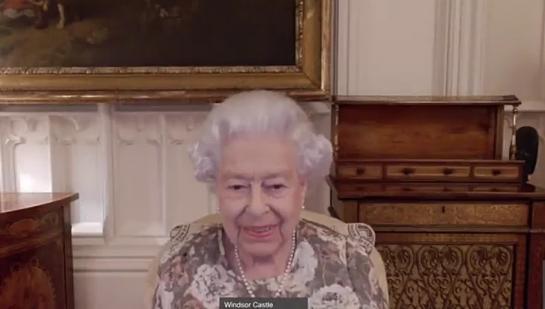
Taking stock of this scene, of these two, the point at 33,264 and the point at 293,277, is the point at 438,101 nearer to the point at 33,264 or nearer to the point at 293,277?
the point at 293,277

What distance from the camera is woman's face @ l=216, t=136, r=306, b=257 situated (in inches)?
47.0

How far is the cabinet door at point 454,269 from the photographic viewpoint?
1.98m

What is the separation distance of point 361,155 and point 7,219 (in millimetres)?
1364

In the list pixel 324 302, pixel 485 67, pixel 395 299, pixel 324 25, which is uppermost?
A: pixel 324 25

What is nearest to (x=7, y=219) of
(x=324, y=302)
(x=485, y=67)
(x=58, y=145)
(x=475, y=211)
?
(x=58, y=145)

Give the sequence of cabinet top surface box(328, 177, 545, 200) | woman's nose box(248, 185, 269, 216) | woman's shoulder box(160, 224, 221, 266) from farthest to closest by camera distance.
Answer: cabinet top surface box(328, 177, 545, 200) < woman's shoulder box(160, 224, 221, 266) < woman's nose box(248, 185, 269, 216)

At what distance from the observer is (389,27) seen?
96.8 inches

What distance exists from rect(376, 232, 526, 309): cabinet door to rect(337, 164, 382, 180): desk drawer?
221 millimetres

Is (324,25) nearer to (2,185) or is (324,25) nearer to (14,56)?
(14,56)

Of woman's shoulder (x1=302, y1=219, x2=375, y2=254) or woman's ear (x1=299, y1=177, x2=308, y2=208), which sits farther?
woman's shoulder (x1=302, y1=219, x2=375, y2=254)

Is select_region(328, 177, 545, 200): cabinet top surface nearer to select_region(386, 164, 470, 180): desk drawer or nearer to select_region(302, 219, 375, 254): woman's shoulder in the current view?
select_region(386, 164, 470, 180): desk drawer

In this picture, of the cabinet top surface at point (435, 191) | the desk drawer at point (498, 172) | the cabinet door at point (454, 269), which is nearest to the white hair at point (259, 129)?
the cabinet top surface at point (435, 191)

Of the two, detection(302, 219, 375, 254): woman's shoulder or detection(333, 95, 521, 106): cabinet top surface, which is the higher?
detection(333, 95, 521, 106): cabinet top surface

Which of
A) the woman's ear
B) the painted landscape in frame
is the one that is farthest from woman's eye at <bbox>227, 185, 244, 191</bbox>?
the painted landscape in frame
